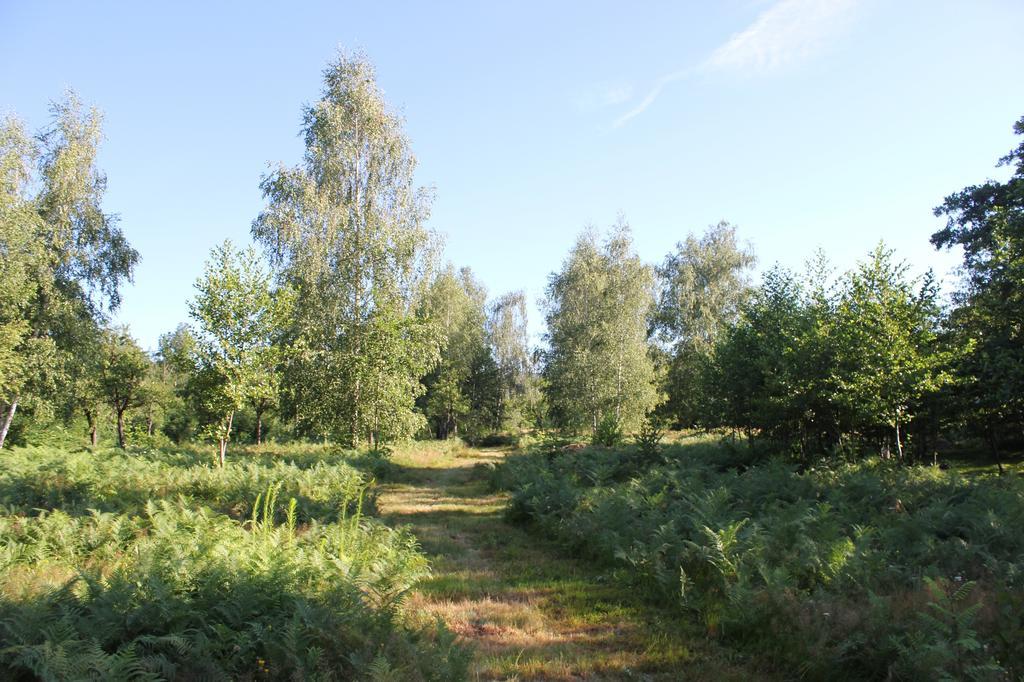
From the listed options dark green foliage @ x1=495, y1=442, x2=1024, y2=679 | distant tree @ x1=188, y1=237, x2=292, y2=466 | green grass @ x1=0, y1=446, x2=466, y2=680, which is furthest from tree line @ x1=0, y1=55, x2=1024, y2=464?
green grass @ x1=0, y1=446, x2=466, y2=680

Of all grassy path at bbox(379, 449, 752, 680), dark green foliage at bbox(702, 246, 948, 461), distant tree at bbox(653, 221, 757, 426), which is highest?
distant tree at bbox(653, 221, 757, 426)

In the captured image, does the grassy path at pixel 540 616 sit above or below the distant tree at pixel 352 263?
below

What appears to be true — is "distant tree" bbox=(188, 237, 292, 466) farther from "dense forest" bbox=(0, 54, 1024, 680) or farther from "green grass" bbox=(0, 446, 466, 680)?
"green grass" bbox=(0, 446, 466, 680)

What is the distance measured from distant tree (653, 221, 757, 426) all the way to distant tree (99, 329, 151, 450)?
105 feet

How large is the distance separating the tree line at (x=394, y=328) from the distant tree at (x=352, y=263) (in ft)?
0.26

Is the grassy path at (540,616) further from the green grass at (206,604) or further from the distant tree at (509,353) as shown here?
the distant tree at (509,353)

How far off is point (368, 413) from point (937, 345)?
A: 1798 centimetres

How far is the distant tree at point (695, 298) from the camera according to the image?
3875 cm

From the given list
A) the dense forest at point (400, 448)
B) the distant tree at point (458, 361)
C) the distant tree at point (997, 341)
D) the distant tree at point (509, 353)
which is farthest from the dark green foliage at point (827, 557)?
the distant tree at point (509, 353)

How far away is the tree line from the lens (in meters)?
13.8

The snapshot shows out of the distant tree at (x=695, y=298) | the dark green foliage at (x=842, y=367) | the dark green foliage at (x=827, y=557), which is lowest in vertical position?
the dark green foliage at (x=827, y=557)

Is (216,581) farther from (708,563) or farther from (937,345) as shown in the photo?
(937,345)

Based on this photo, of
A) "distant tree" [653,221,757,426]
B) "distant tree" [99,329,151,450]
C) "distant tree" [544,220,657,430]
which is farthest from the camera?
"distant tree" [653,221,757,426]

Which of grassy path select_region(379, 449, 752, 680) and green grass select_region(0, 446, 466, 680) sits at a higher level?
green grass select_region(0, 446, 466, 680)
